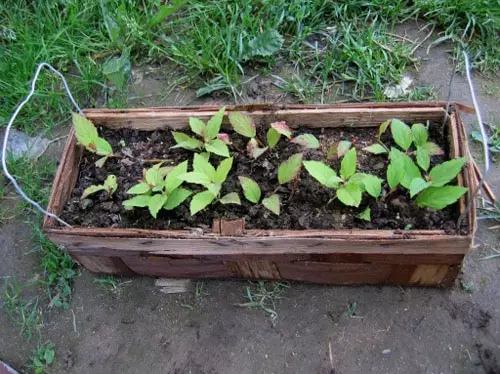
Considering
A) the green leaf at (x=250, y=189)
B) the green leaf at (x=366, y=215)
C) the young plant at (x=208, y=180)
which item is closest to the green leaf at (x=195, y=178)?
the young plant at (x=208, y=180)

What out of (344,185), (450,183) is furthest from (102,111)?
(450,183)

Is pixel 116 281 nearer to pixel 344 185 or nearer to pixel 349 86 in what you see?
pixel 344 185

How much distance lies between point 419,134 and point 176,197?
781 millimetres

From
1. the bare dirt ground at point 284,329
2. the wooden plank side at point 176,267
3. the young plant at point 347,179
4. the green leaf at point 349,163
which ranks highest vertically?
the green leaf at point 349,163

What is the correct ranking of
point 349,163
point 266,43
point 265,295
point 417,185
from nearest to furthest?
point 417,185 → point 349,163 → point 265,295 → point 266,43

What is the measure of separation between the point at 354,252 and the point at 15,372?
3.89 feet

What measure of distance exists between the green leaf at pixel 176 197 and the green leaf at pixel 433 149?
2.46 ft

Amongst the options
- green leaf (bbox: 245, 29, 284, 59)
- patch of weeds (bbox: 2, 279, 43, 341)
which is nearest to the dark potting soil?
patch of weeds (bbox: 2, 279, 43, 341)

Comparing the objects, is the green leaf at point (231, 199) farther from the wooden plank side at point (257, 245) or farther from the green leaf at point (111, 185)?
the green leaf at point (111, 185)

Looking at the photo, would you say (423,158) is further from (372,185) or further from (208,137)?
(208,137)

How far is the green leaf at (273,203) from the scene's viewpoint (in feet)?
5.13

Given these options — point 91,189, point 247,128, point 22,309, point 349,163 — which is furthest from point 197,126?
point 22,309

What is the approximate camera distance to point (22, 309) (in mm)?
1872

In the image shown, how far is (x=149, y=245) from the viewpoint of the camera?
157 centimetres
